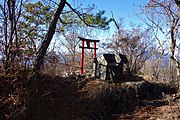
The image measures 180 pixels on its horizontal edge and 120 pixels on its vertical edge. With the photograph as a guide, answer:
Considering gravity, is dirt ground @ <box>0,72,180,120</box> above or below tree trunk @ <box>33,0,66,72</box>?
below

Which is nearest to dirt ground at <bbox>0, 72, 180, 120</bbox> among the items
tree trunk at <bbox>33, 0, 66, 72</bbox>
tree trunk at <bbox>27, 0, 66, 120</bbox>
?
tree trunk at <bbox>27, 0, 66, 120</bbox>

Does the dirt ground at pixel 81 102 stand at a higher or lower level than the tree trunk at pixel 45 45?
lower

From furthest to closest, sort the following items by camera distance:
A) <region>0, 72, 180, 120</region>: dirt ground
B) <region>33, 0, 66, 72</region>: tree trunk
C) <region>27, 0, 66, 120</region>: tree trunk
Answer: <region>33, 0, 66, 72</region>: tree trunk < <region>27, 0, 66, 120</region>: tree trunk < <region>0, 72, 180, 120</region>: dirt ground

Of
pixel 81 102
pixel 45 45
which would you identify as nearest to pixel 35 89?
pixel 45 45

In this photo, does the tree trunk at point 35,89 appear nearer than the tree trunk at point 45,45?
Yes

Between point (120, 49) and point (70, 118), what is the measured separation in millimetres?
9789

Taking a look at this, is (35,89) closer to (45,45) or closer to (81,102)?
(45,45)

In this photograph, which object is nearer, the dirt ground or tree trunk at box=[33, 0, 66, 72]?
the dirt ground

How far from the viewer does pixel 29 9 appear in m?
9.37

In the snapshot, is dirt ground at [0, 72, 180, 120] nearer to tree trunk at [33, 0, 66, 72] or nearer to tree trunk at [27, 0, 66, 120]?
tree trunk at [27, 0, 66, 120]

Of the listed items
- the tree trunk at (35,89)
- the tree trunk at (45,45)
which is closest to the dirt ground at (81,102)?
the tree trunk at (35,89)

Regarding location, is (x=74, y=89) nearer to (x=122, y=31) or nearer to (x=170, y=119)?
(x=170, y=119)

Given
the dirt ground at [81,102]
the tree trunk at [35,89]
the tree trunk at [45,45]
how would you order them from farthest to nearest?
the tree trunk at [45,45], the tree trunk at [35,89], the dirt ground at [81,102]

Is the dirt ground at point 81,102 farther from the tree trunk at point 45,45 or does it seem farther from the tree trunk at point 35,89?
the tree trunk at point 45,45
